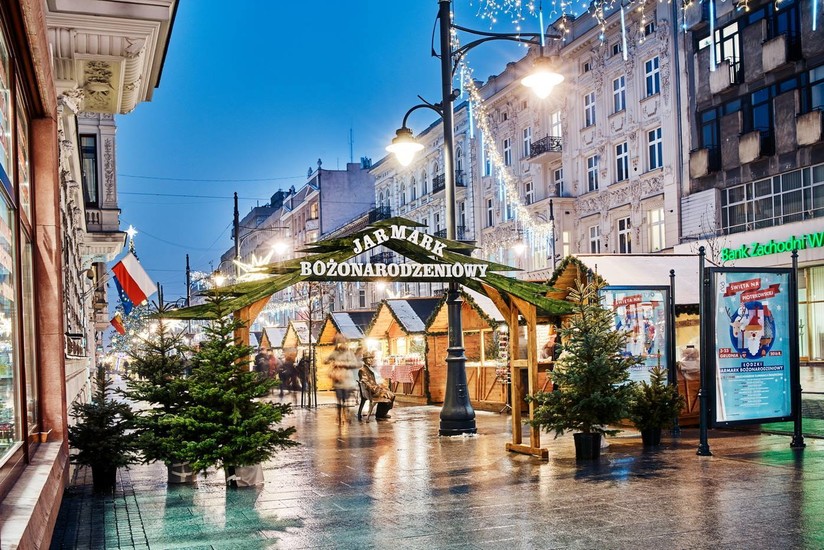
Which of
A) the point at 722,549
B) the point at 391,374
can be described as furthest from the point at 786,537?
the point at 391,374

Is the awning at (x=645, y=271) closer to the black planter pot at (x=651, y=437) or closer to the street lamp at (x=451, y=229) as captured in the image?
the street lamp at (x=451, y=229)

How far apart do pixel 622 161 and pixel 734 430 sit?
74.9 ft

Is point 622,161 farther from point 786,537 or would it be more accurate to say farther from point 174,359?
point 786,537

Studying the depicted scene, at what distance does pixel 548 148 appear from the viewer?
4125 cm

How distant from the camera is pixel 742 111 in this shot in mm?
29922

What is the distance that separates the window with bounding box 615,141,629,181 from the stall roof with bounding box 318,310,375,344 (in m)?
11.4

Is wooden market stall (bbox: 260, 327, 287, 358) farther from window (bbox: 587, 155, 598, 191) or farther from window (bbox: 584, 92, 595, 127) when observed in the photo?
window (bbox: 584, 92, 595, 127)

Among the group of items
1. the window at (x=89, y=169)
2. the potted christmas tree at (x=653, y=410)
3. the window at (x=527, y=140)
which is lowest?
the potted christmas tree at (x=653, y=410)

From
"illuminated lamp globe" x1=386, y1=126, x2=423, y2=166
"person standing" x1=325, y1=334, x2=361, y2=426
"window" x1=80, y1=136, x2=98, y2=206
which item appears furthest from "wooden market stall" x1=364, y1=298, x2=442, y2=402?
"illuminated lamp globe" x1=386, y1=126, x2=423, y2=166

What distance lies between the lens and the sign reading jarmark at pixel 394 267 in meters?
11.8

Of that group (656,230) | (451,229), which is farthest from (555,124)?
(451,229)

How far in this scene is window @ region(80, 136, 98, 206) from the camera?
28844mm

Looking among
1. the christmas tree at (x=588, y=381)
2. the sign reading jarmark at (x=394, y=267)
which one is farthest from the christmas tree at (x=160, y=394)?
the christmas tree at (x=588, y=381)

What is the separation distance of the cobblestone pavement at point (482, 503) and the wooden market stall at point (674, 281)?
266 centimetres
